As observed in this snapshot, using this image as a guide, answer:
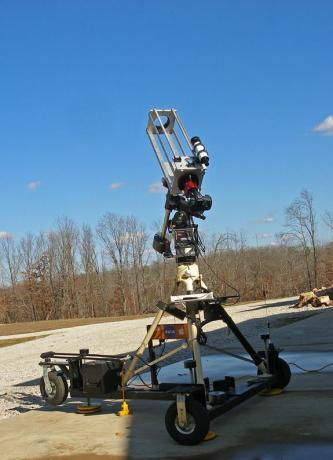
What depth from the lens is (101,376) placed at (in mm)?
6422

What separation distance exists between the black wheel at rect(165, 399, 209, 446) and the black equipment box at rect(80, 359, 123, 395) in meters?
1.32

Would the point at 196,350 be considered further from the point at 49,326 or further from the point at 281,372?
the point at 49,326

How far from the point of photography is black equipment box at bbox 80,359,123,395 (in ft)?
21.1

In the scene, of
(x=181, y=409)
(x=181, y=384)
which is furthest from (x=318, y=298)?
(x=181, y=409)

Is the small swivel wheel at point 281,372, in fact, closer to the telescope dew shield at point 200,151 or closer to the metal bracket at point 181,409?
the metal bracket at point 181,409

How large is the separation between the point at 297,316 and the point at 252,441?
16.3 m

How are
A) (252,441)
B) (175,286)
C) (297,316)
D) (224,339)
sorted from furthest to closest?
(297,316) → (224,339) → (175,286) → (252,441)

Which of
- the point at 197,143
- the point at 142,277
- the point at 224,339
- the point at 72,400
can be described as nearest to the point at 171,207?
the point at 197,143

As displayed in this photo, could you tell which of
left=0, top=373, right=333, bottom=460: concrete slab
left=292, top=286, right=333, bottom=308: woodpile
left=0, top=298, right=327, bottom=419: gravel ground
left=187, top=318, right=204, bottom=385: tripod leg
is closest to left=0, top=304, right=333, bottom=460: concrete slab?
left=0, top=373, right=333, bottom=460: concrete slab

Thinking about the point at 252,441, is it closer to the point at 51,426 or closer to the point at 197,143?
the point at 51,426

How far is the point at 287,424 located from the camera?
5.57 meters

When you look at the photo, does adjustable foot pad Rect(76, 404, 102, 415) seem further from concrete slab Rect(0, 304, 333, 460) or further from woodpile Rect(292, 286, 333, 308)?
woodpile Rect(292, 286, 333, 308)

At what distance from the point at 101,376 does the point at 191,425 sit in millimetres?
1525

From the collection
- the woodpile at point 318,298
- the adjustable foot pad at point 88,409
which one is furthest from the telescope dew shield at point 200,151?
the woodpile at point 318,298
